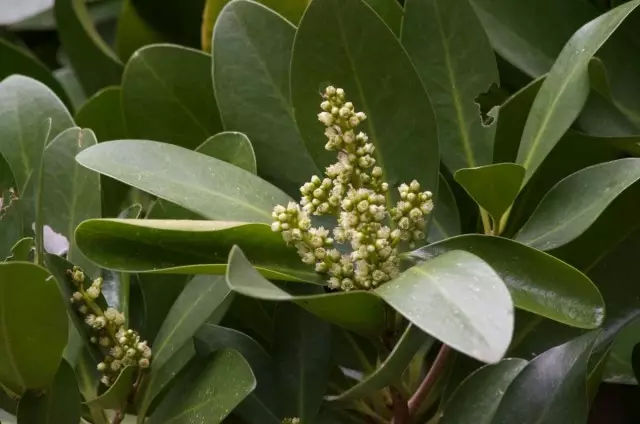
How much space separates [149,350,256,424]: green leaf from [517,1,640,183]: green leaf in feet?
0.81

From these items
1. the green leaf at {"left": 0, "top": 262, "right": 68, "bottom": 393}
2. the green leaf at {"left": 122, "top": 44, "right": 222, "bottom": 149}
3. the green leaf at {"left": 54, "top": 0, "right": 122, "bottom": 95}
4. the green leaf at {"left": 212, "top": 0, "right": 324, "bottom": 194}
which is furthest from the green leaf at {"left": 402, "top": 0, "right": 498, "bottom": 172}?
the green leaf at {"left": 54, "top": 0, "right": 122, "bottom": 95}

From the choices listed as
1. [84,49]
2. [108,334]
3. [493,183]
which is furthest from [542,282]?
[84,49]

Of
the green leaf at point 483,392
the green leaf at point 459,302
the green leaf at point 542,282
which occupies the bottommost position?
the green leaf at point 483,392

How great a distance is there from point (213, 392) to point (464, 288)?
22 centimetres

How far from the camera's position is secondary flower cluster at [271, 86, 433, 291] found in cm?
50

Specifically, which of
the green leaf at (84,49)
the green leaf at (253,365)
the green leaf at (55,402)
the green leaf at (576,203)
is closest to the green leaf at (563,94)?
the green leaf at (576,203)

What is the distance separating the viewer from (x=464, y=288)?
420mm

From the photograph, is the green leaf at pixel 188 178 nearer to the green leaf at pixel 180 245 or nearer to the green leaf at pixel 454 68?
the green leaf at pixel 180 245

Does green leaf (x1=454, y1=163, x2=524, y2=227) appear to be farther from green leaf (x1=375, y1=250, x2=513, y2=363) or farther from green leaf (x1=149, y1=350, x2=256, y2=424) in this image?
green leaf (x1=149, y1=350, x2=256, y2=424)

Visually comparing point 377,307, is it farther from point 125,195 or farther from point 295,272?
point 125,195

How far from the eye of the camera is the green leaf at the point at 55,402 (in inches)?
22.3

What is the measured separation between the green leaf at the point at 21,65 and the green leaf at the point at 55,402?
1.67 ft

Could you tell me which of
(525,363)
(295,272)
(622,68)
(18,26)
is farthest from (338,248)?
(18,26)

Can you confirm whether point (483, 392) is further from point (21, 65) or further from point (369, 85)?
point (21, 65)
